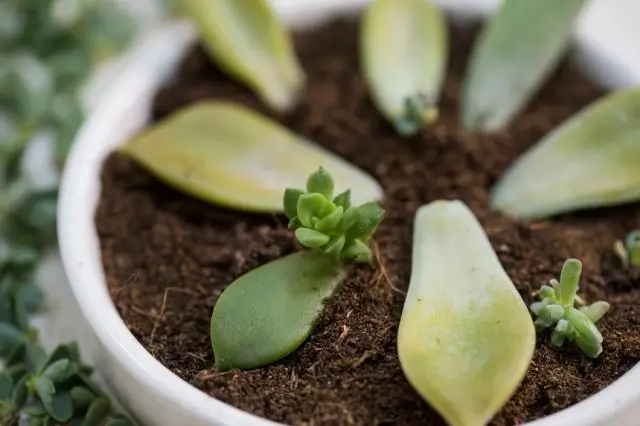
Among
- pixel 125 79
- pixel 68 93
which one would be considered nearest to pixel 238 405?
pixel 125 79

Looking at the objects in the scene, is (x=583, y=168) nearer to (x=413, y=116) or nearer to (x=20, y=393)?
(x=413, y=116)

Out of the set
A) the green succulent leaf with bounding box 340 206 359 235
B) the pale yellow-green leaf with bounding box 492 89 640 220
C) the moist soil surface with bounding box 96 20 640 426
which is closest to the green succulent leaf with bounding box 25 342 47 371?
the moist soil surface with bounding box 96 20 640 426

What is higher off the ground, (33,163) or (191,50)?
(191,50)

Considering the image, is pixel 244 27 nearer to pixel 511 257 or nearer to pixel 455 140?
pixel 455 140

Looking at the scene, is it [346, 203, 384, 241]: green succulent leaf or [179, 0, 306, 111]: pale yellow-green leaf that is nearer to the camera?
[346, 203, 384, 241]: green succulent leaf

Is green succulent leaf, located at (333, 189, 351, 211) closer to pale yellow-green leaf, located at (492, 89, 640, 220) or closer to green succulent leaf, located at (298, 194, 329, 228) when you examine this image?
green succulent leaf, located at (298, 194, 329, 228)

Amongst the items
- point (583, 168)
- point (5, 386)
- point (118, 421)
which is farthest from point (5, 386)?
point (583, 168)

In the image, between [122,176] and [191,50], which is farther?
[191,50]
